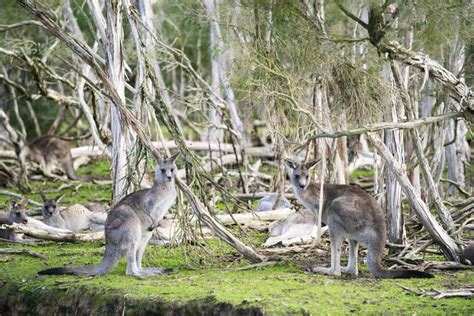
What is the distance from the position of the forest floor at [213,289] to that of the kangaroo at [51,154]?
7.35 m

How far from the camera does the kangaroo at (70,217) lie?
13.0 meters

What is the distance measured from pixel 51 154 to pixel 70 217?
5.23 meters

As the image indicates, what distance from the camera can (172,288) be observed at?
8695 mm

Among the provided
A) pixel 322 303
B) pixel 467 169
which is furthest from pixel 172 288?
pixel 467 169

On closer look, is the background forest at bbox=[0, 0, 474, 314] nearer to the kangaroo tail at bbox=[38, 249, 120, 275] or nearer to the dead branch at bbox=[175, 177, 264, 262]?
the dead branch at bbox=[175, 177, 264, 262]

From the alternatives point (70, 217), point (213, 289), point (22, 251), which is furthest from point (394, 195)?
point (70, 217)

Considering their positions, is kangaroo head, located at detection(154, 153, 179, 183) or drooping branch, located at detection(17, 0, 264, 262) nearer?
drooping branch, located at detection(17, 0, 264, 262)

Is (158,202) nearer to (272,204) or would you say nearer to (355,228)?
(355,228)

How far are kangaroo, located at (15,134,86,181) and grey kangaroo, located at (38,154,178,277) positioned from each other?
8551 mm

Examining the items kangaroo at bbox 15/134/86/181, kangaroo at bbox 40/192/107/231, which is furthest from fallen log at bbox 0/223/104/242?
kangaroo at bbox 15/134/86/181

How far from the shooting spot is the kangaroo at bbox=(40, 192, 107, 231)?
12961 mm

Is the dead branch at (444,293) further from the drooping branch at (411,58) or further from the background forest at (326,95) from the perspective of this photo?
the drooping branch at (411,58)

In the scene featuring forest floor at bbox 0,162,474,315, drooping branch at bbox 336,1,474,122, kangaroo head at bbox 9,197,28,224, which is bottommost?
forest floor at bbox 0,162,474,315

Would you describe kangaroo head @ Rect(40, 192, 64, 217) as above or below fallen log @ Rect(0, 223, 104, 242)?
above
